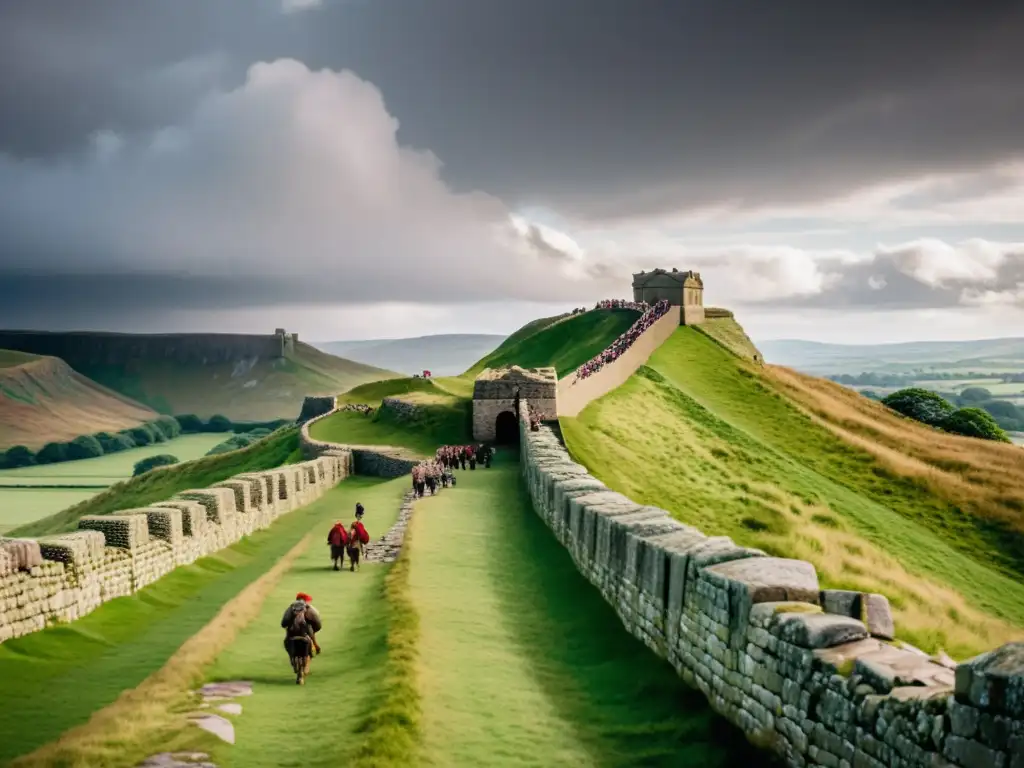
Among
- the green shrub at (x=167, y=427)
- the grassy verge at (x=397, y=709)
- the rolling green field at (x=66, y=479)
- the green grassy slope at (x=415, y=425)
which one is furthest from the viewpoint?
the green shrub at (x=167, y=427)

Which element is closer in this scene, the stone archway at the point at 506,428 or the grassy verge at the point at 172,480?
the stone archway at the point at 506,428

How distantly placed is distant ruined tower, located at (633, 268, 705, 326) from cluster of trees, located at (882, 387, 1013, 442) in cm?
1648

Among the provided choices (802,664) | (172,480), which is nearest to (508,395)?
(172,480)

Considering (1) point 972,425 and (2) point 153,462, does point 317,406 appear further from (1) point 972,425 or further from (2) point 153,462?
(2) point 153,462

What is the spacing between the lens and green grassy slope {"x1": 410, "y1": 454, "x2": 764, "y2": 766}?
898 cm

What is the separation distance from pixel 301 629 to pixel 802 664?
5.43 metres

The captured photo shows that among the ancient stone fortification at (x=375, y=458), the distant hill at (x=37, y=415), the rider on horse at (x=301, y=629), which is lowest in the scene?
the distant hill at (x=37, y=415)

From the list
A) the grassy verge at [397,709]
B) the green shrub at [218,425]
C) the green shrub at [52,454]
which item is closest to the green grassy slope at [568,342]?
the grassy verge at [397,709]

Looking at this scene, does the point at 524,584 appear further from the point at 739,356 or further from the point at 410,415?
the point at 739,356

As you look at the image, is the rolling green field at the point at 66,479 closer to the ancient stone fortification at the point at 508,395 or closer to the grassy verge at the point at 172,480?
the grassy verge at the point at 172,480

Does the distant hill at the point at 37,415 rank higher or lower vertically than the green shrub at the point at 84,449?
higher

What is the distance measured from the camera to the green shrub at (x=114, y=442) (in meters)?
160

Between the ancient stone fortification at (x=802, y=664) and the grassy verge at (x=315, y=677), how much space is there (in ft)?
9.63

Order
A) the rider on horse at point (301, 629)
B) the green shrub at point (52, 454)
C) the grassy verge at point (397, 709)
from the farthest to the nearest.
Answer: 1. the green shrub at point (52, 454)
2. the rider on horse at point (301, 629)
3. the grassy verge at point (397, 709)
